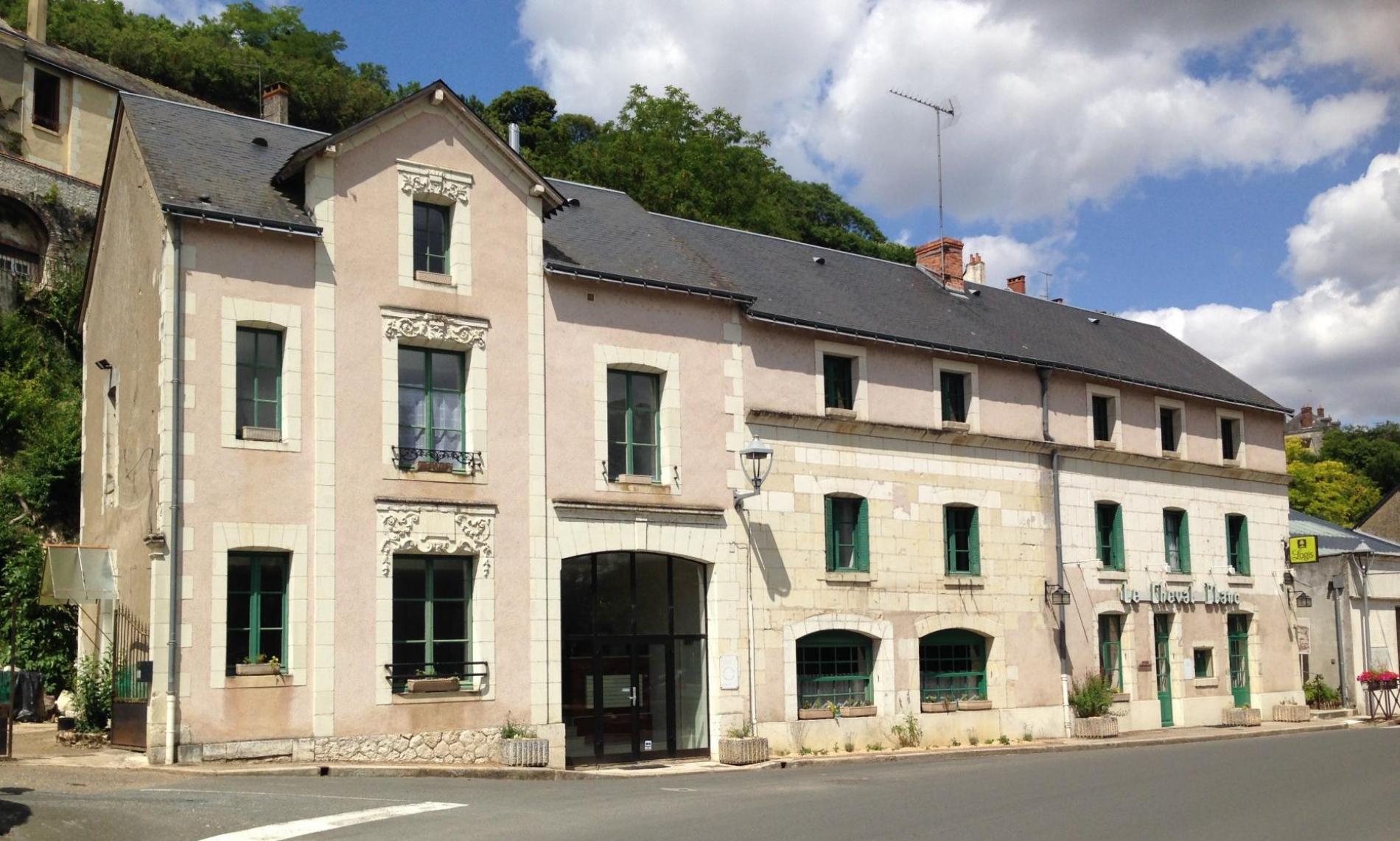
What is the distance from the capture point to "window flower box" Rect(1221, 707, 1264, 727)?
3088 centimetres

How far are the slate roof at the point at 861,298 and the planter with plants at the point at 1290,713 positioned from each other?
23.2ft

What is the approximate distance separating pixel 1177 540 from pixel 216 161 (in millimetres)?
21831

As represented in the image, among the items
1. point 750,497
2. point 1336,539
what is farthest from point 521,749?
point 1336,539

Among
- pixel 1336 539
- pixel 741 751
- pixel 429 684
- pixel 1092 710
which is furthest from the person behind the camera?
pixel 1336 539

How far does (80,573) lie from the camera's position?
65.7 feet

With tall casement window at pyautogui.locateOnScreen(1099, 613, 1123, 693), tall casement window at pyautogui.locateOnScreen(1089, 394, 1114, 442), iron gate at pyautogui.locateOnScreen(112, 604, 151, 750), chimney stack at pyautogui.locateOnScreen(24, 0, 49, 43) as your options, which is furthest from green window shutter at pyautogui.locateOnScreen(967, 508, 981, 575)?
chimney stack at pyautogui.locateOnScreen(24, 0, 49, 43)

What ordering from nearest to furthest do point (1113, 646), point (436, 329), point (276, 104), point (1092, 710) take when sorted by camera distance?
1. point (436, 329)
2. point (1092, 710)
3. point (276, 104)
4. point (1113, 646)

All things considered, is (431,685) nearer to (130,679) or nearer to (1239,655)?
(130,679)

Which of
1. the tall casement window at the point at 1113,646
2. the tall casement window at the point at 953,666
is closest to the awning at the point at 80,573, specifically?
the tall casement window at the point at 953,666

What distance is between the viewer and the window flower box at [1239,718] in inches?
1216

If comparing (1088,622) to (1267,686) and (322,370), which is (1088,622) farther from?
(322,370)

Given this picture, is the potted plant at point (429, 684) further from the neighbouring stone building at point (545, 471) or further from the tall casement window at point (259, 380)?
the tall casement window at point (259, 380)

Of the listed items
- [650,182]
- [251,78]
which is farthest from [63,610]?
[251,78]

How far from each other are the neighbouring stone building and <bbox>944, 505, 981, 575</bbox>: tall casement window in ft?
0.28
